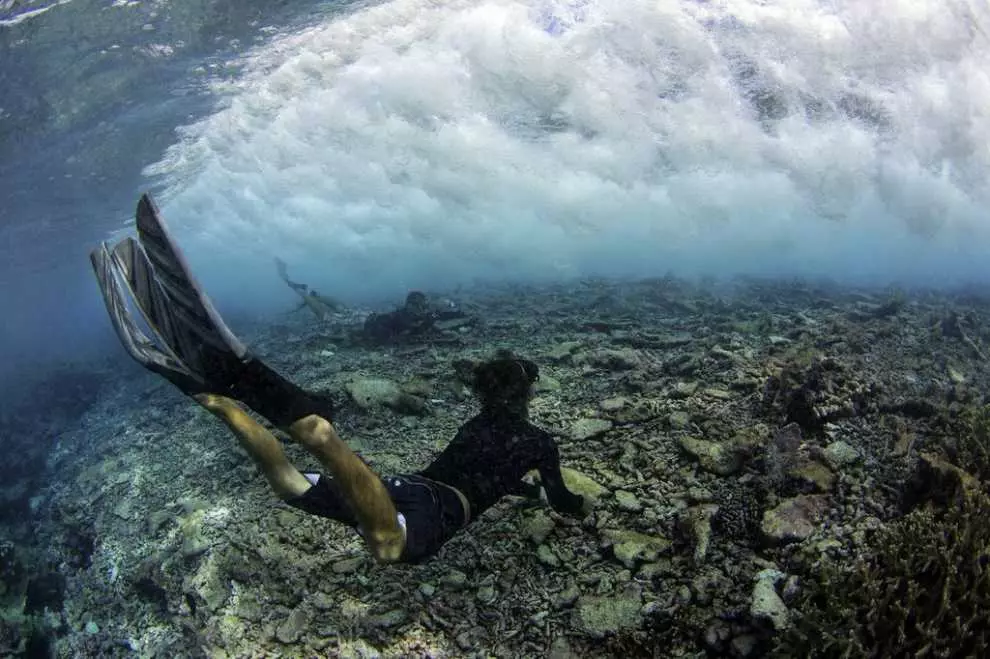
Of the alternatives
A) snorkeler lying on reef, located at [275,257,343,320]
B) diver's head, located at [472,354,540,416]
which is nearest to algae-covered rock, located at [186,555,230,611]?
diver's head, located at [472,354,540,416]

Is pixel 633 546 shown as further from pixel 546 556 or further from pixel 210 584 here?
pixel 210 584

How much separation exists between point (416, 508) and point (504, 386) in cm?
114

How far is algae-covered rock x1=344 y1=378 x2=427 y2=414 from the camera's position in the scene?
7.01m

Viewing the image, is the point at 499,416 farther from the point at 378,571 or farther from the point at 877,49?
the point at 877,49

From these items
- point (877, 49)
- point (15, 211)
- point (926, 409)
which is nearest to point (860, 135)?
point (877, 49)

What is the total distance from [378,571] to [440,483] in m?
0.95

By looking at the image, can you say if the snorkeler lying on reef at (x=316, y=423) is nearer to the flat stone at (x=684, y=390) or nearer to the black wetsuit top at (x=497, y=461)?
the black wetsuit top at (x=497, y=461)

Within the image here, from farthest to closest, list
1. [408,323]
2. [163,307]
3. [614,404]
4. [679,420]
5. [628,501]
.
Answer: [408,323], [614,404], [679,420], [628,501], [163,307]

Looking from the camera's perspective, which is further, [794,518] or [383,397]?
[383,397]

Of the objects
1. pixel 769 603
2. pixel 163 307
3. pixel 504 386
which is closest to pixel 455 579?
pixel 504 386

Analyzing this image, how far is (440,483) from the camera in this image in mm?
3875

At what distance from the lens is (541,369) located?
7973 millimetres

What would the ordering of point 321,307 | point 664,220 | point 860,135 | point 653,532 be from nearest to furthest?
point 653,532 → point 321,307 → point 860,135 → point 664,220

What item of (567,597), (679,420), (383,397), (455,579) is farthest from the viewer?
(383,397)
